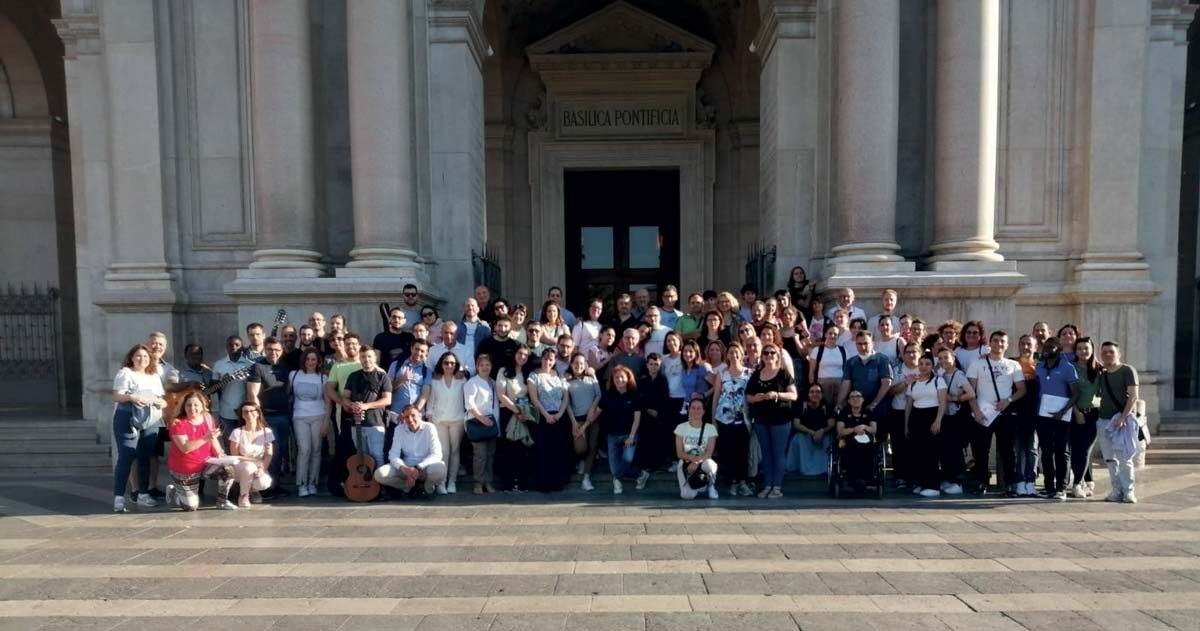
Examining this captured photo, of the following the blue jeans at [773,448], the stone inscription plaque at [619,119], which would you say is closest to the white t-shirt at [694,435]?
the blue jeans at [773,448]

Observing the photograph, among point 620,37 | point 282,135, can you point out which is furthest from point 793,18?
point 282,135

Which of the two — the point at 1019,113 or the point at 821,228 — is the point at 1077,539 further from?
the point at 1019,113

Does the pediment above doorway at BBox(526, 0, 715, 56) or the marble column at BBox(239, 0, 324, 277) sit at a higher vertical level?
the pediment above doorway at BBox(526, 0, 715, 56)

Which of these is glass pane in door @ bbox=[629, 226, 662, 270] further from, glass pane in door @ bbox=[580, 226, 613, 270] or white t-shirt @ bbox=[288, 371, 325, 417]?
white t-shirt @ bbox=[288, 371, 325, 417]

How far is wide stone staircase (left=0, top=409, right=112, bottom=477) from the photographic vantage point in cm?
1013

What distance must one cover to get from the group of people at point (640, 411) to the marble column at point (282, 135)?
246cm

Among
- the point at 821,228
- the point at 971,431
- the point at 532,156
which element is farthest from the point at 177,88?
the point at 971,431

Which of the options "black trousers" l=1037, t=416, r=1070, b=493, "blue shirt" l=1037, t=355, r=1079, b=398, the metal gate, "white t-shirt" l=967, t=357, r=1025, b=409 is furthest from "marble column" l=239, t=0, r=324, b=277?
"black trousers" l=1037, t=416, r=1070, b=493

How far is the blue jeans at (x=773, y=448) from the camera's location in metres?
7.84

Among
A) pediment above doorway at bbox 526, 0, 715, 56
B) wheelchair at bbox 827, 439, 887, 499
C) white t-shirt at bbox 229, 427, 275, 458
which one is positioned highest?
pediment above doorway at bbox 526, 0, 715, 56

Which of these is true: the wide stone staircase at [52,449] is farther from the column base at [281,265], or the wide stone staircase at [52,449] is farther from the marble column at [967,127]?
the marble column at [967,127]

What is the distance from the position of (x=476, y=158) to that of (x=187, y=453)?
6560 millimetres

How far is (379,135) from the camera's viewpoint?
10516 millimetres

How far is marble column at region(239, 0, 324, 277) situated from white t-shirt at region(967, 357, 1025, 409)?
9.01 metres
